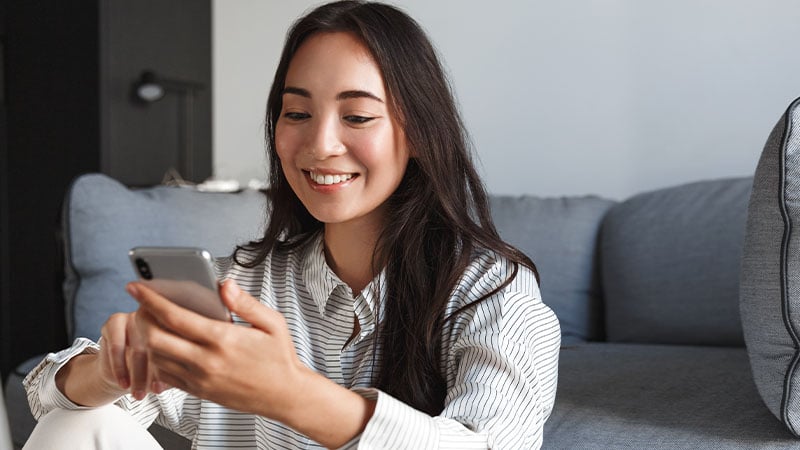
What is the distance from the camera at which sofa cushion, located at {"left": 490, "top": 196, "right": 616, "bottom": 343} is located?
2113 mm

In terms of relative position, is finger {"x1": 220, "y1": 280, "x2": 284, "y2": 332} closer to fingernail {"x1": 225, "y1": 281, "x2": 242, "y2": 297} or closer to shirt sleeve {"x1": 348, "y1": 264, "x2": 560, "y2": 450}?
fingernail {"x1": 225, "y1": 281, "x2": 242, "y2": 297}

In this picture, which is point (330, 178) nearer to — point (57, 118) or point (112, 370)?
point (112, 370)

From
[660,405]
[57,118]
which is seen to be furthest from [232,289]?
[57,118]

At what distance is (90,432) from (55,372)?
95 millimetres

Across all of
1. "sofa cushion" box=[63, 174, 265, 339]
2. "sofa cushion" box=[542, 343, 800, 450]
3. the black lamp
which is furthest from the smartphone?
the black lamp

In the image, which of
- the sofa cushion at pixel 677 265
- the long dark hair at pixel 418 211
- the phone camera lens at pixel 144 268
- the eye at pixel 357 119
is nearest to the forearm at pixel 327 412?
the phone camera lens at pixel 144 268

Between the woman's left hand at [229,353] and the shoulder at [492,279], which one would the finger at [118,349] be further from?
the shoulder at [492,279]

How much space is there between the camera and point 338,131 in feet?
3.66

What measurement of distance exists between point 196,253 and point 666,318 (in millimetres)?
1501

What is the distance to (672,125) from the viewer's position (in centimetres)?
240

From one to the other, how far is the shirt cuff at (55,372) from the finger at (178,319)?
1.28 feet

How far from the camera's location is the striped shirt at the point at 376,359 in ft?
2.89

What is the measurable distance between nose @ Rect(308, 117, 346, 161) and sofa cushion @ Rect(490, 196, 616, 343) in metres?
1.06

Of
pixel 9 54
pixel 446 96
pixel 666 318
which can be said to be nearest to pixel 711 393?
pixel 666 318
